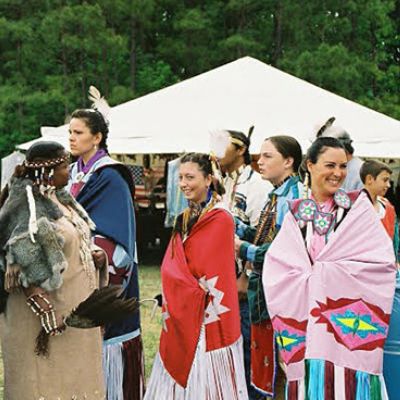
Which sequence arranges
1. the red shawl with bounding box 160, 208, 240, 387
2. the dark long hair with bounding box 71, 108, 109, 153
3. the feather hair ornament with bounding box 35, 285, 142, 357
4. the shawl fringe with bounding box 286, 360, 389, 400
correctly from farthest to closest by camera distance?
the dark long hair with bounding box 71, 108, 109, 153 < the red shawl with bounding box 160, 208, 240, 387 < the shawl fringe with bounding box 286, 360, 389, 400 < the feather hair ornament with bounding box 35, 285, 142, 357

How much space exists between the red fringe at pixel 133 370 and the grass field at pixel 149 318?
0.76 meters

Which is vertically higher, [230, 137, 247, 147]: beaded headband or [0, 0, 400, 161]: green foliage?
[0, 0, 400, 161]: green foliage

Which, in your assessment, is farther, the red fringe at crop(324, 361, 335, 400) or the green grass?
the green grass

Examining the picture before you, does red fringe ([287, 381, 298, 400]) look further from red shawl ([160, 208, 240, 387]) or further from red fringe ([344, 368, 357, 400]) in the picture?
red shawl ([160, 208, 240, 387])

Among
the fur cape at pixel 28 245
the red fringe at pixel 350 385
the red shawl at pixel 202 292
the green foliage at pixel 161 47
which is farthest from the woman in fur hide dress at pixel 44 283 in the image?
the green foliage at pixel 161 47

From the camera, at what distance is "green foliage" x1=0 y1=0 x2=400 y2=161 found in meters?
17.7

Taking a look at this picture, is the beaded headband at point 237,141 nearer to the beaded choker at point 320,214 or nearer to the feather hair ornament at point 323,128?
the feather hair ornament at point 323,128

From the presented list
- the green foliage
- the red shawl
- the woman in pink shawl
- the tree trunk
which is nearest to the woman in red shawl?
the red shawl

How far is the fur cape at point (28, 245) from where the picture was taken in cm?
311

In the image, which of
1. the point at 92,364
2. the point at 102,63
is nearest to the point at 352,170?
→ the point at 92,364

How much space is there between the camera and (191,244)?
4000mm

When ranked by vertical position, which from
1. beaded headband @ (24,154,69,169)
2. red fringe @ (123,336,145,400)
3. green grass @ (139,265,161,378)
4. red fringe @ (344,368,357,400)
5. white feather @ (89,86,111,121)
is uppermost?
white feather @ (89,86,111,121)

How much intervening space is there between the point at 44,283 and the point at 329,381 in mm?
1266

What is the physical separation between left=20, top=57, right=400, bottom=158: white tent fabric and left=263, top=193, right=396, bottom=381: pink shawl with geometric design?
19.5 ft
